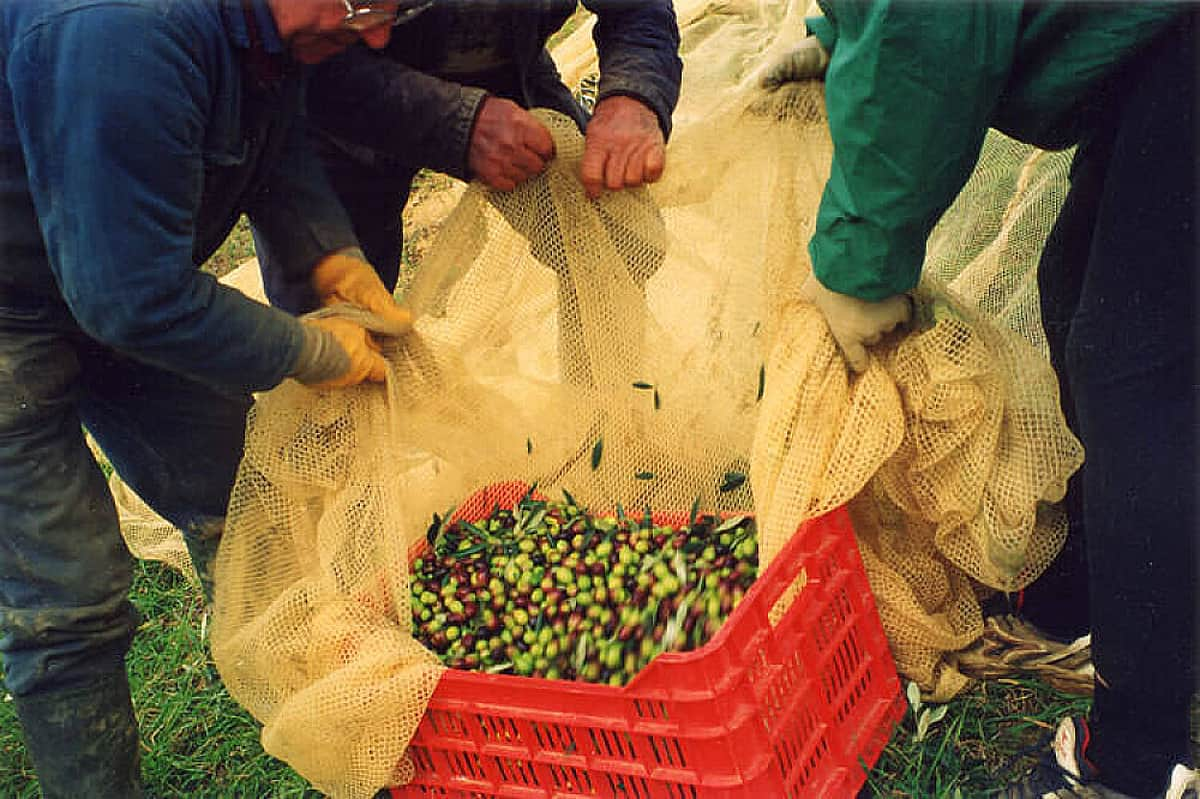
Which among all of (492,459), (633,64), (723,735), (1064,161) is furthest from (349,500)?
(1064,161)

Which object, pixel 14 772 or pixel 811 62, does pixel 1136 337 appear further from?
pixel 14 772

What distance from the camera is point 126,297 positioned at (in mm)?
1720

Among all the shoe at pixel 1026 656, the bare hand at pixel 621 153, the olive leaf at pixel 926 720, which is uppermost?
the bare hand at pixel 621 153

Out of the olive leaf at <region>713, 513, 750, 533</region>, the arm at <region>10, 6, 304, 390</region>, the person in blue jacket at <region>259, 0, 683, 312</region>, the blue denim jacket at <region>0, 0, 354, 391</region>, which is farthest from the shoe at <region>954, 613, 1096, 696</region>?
the arm at <region>10, 6, 304, 390</region>

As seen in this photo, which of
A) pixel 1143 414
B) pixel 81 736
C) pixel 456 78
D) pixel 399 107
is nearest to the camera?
pixel 1143 414

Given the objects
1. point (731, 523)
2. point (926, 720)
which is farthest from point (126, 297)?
point (926, 720)

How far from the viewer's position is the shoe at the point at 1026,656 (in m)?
2.14

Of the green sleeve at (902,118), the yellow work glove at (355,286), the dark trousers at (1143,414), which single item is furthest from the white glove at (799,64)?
the yellow work glove at (355,286)

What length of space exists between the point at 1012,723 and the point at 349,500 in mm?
1218

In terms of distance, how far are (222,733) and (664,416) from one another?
44.7 inches

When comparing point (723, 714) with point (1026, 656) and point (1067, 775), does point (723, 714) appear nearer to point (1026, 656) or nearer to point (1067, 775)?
point (1067, 775)

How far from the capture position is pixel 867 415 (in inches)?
73.7

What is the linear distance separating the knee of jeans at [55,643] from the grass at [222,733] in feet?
1.44

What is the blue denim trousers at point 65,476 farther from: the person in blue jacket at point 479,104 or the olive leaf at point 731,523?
the olive leaf at point 731,523
